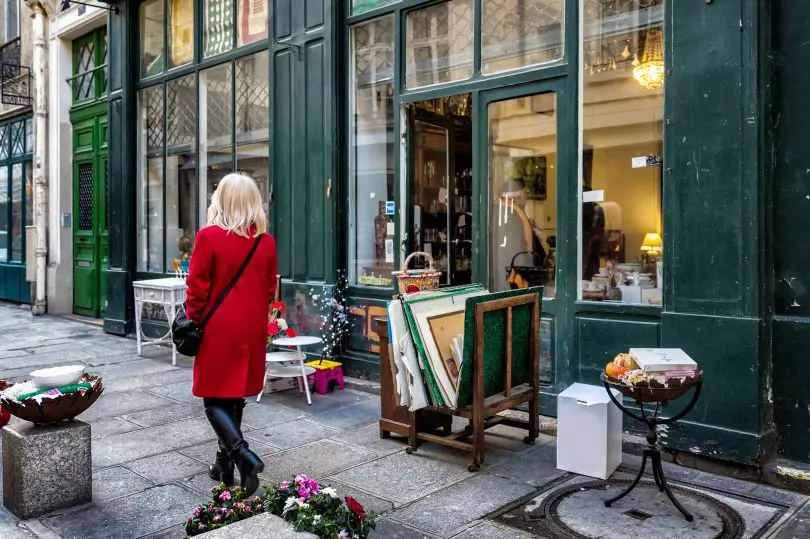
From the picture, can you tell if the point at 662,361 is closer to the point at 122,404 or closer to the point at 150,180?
the point at 122,404

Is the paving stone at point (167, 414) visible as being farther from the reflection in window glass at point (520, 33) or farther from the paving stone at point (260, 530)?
the reflection in window glass at point (520, 33)

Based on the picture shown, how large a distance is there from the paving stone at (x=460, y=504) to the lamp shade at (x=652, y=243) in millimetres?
2264

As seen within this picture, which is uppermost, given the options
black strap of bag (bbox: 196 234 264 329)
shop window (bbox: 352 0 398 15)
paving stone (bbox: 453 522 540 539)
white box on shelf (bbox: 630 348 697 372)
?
shop window (bbox: 352 0 398 15)

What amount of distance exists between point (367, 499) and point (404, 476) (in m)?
0.47

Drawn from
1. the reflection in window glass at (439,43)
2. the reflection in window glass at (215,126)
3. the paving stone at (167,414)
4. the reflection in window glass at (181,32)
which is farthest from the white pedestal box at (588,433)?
the reflection in window glass at (181,32)

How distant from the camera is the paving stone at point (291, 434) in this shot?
217 inches

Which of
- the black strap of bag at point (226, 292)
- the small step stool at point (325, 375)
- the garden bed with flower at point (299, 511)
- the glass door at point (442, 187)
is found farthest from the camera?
Result: the glass door at point (442, 187)

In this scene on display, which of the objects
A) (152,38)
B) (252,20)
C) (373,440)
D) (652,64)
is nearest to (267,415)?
(373,440)

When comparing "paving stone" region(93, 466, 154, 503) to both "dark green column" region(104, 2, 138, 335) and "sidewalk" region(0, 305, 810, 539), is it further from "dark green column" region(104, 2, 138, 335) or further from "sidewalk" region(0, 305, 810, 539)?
"dark green column" region(104, 2, 138, 335)

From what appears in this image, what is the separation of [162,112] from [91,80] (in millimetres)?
3142

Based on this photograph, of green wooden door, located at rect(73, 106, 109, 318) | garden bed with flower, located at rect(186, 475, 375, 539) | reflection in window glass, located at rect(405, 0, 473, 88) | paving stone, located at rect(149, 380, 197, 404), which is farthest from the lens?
green wooden door, located at rect(73, 106, 109, 318)

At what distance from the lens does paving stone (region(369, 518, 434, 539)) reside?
12.3 ft

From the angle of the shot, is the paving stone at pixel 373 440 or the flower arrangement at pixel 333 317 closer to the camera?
the paving stone at pixel 373 440

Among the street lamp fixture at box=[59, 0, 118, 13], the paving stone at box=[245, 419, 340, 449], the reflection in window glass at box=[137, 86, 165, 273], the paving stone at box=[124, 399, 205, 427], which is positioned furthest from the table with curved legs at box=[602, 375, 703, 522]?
the street lamp fixture at box=[59, 0, 118, 13]
